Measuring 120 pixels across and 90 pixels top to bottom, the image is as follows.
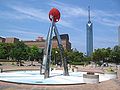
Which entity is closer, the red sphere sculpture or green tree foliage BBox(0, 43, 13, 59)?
the red sphere sculpture

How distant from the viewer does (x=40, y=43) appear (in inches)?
5556

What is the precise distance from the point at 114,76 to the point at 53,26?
29.4 ft

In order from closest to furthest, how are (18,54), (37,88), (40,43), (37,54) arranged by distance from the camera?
(37,88)
(18,54)
(37,54)
(40,43)

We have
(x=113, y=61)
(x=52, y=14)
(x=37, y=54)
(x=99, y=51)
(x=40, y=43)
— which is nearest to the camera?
(x=52, y=14)

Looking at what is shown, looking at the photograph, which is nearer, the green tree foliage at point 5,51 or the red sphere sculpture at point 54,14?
the red sphere sculpture at point 54,14

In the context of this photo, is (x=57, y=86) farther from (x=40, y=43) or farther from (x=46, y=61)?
(x=40, y=43)

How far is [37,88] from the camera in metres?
14.5

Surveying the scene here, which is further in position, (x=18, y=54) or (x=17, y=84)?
(x=18, y=54)

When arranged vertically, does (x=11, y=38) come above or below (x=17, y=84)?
above

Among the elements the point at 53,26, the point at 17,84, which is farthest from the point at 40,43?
the point at 17,84

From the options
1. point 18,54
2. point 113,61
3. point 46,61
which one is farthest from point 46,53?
point 113,61

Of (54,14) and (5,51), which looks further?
(5,51)

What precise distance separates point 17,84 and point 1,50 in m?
64.1

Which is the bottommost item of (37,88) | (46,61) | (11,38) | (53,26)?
(37,88)
